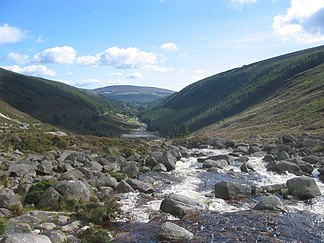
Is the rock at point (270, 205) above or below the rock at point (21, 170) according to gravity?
below

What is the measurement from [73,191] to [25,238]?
11.8 meters

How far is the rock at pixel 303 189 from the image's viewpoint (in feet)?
111

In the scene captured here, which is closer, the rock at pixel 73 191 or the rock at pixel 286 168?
the rock at pixel 73 191

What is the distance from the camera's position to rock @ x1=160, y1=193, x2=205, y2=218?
93.2 ft

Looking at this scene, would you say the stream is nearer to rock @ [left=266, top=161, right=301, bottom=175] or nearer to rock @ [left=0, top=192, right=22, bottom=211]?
rock @ [left=266, top=161, right=301, bottom=175]

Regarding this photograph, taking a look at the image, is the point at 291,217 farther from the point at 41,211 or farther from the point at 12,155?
the point at 12,155

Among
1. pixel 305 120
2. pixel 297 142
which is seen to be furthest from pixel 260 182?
pixel 305 120

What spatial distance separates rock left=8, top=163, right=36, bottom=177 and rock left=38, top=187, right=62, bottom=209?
33.3 feet

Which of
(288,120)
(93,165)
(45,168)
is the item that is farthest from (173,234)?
(288,120)

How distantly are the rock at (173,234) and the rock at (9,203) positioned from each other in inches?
442

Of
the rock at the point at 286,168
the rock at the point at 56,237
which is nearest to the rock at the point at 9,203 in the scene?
the rock at the point at 56,237

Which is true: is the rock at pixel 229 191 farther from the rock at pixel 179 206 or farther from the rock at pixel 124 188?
the rock at pixel 124 188

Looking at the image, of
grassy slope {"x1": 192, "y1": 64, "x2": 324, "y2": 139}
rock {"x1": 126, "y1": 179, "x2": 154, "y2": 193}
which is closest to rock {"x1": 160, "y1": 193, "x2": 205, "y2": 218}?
rock {"x1": 126, "y1": 179, "x2": 154, "y2": 193}

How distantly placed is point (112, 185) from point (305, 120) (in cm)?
8984
